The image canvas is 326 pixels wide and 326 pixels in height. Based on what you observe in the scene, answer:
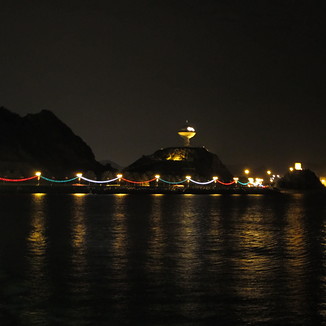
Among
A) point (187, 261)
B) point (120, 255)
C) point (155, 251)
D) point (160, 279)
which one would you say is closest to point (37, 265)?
point (120, 255)

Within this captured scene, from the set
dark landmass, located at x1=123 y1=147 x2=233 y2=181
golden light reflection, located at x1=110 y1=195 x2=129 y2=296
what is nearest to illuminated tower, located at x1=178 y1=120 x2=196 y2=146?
dark landmass, located at x1=123 y1=147 x2=233 y2=181

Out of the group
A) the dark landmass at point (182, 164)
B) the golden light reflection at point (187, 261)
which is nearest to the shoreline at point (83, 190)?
the dark landmass at point (182, 164)

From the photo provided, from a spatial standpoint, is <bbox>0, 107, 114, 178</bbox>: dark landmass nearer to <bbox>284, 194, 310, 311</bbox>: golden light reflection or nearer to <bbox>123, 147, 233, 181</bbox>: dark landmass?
<bbox>123, 147, 233, 181</bbox>: dark landmass

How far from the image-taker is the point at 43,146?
165m

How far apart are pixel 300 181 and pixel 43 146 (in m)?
76.9

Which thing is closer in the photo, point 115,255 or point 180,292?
point 180,292

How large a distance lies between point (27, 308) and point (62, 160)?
511ft

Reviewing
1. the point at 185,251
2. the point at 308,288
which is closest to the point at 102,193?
the point at 185,251

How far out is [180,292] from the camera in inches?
472

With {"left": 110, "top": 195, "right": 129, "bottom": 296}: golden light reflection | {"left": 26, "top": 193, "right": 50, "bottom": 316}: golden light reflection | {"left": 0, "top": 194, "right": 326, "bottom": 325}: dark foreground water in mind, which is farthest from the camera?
{"left": 110, "top": 195, "right": 129, "bottom": 296}: golden light reflection

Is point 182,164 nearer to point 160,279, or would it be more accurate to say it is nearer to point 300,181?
point 300,181

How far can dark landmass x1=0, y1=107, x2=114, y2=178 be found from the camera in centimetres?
14738

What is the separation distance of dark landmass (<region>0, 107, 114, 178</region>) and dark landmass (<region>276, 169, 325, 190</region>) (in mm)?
53639

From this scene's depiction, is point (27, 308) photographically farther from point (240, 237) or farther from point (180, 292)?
point (240, 237)
